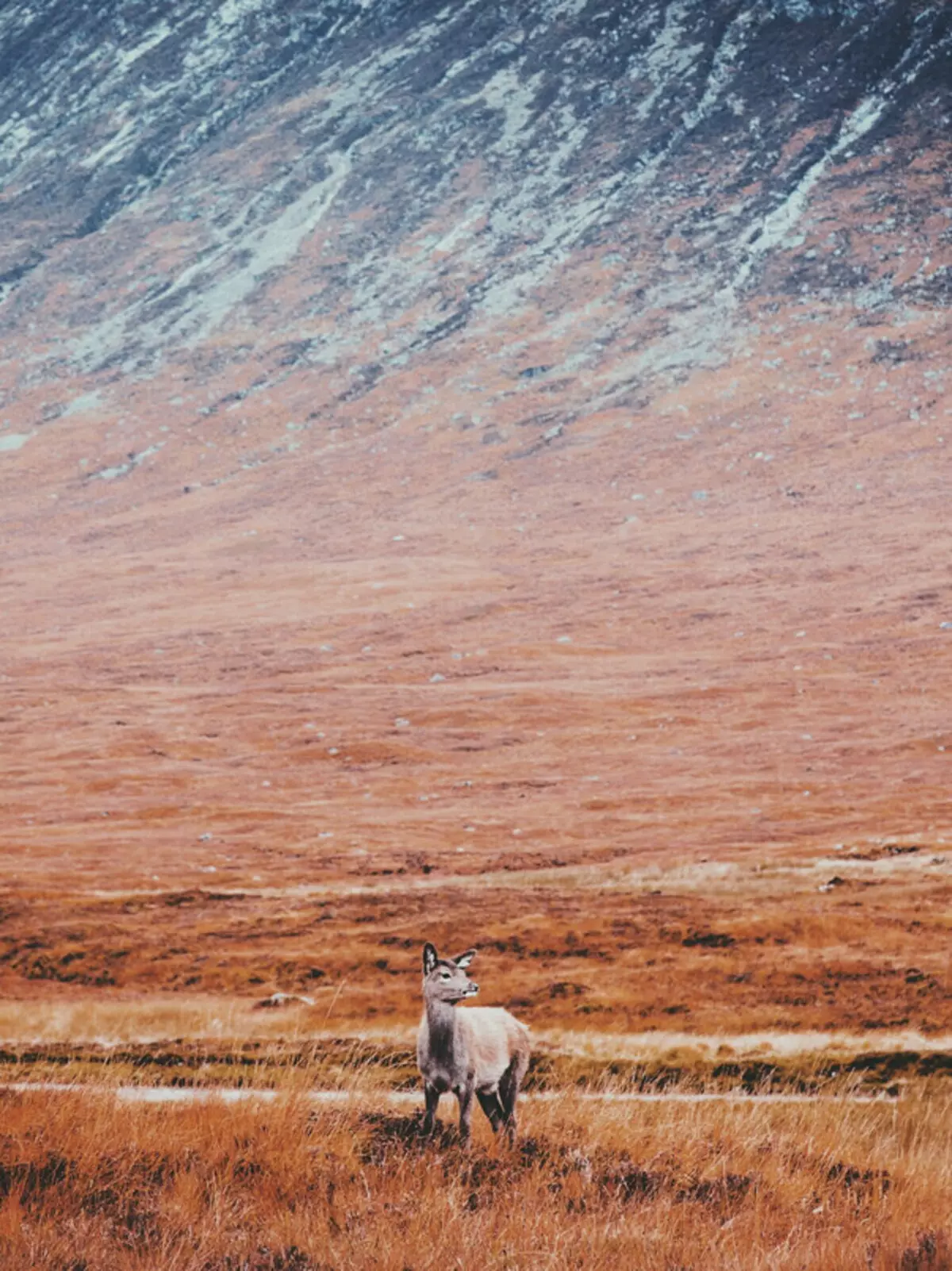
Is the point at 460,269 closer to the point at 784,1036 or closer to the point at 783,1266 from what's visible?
the point at 784,1036

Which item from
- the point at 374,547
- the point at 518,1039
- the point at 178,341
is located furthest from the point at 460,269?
the point at 518,1039

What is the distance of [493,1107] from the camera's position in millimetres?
10156

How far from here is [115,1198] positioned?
830cm

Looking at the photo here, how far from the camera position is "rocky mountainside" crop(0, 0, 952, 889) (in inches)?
Result: 2704

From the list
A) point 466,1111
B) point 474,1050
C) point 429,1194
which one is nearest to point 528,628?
point 474,1050

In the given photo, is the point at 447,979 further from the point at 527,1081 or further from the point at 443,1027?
the point at 527,1081

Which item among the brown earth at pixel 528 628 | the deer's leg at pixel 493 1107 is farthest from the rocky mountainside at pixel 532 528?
the deer's leg at pixel 493 1107

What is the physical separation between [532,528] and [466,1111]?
121915mm

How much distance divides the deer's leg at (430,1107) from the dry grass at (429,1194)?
16 cm

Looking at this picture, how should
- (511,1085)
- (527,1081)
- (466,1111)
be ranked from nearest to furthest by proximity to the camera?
(466,1111)
(511,1085)
(527,1081)

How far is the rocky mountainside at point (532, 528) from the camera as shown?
68.7 metres

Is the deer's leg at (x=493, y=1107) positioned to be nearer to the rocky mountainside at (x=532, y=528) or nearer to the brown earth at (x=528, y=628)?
the brown earth at (x=528, y=628)

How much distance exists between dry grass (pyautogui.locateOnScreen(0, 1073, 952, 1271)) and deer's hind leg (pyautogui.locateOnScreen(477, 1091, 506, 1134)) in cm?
25

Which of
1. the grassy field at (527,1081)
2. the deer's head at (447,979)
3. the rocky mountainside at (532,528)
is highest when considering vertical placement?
the deer's head at (447,979)
